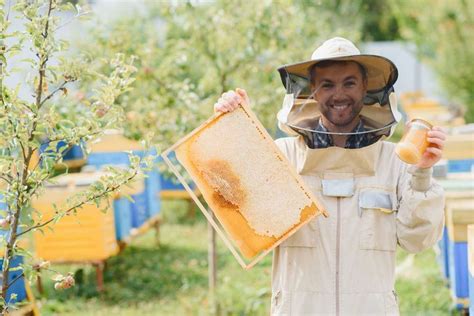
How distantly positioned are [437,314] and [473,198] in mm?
867

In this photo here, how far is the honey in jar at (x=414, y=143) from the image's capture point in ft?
6.91

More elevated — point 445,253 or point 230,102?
point 230,102

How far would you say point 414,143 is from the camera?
2131 mm

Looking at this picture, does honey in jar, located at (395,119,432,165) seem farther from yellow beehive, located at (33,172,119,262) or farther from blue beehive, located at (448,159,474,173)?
blue beehive, located at (448,159,474,173)

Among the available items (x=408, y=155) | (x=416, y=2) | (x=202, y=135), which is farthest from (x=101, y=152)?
(x=416, y=2)

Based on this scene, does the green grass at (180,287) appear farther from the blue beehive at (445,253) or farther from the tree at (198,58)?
the tree at (198,58)

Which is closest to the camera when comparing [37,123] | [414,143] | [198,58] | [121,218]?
[414,143]

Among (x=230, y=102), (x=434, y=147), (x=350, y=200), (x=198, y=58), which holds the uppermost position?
(x=198, y=58)

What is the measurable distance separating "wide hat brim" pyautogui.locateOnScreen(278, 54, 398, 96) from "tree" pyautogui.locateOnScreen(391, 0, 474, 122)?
10.1 metres

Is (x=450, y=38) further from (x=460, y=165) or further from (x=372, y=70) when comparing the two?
(x=372, y=70)

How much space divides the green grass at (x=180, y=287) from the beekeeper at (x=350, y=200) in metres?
2.56

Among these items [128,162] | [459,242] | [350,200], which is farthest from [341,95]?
[128,162]

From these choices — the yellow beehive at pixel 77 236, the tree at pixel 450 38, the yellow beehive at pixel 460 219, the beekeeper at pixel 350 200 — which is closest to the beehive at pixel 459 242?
the yellow beehive at pixel 460 219

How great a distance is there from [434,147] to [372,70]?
390 mm
